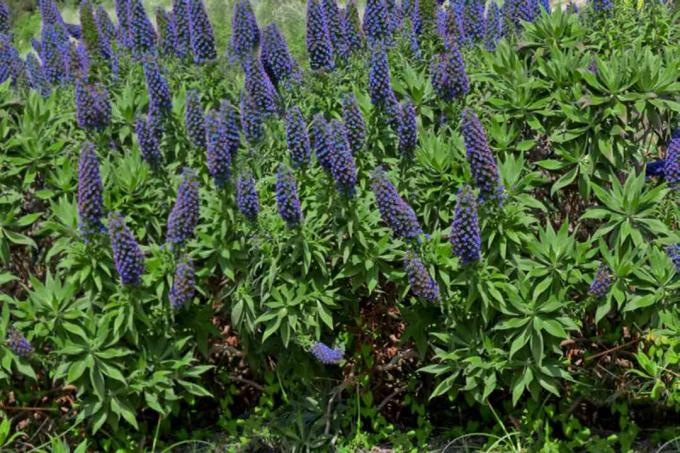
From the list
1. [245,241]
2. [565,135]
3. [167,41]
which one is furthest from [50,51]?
[565,135]

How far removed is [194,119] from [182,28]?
1.27 meters

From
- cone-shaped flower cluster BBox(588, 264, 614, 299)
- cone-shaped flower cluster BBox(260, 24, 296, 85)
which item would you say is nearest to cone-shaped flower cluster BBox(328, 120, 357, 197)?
cone-shaped flower cluster BBox(260, 24, 296, 85)

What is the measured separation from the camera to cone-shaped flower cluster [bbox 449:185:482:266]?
3957mm

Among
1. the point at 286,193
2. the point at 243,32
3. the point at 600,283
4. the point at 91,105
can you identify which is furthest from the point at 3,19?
the point at 600,283

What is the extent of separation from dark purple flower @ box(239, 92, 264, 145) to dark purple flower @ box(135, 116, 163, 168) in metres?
0.47

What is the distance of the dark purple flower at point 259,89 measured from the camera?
4.77 m

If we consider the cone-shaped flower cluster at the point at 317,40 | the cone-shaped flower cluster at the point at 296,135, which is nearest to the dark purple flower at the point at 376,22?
the cone-shaped flower cluster at the point at 317,40

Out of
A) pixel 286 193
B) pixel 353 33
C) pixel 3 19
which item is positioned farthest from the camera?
pixel 3 19

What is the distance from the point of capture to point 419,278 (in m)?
4.08

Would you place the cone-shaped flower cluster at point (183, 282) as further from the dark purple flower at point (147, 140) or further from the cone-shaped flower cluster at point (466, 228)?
the cone-shaped flower cluster at point (466, 228)

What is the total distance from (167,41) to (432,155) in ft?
7.23

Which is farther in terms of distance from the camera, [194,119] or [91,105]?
[91,105]

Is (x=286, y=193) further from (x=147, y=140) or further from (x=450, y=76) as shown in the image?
(x=450, y=76)

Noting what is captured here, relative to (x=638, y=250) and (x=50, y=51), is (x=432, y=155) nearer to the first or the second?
(x=638, y=250)
